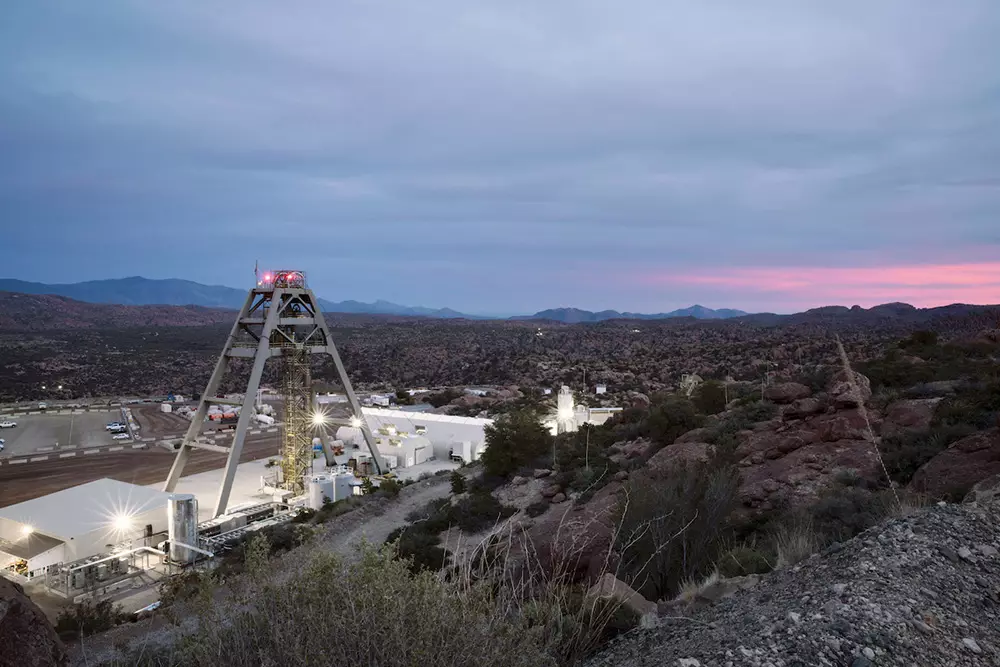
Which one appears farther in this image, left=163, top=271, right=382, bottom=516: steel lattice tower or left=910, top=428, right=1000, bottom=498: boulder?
left=163, top=271, right=382, bottom=516: steel lattice tower

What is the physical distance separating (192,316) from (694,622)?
15691cm

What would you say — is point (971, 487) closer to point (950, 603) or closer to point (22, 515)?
point (950, 603)

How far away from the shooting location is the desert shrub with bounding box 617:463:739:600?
23.0ft

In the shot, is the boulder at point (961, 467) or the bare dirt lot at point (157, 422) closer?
the boulder at point (961, 467)

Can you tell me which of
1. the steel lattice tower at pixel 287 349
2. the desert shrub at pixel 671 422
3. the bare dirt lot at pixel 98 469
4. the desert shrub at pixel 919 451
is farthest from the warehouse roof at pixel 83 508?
the desert shrub at pixel 919 451

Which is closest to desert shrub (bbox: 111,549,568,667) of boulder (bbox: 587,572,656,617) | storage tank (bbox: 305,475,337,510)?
boulder (bbox: 587,572,656,617)

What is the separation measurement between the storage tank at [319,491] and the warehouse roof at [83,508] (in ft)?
13.7

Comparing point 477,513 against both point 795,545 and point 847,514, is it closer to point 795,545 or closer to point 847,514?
point 847,514

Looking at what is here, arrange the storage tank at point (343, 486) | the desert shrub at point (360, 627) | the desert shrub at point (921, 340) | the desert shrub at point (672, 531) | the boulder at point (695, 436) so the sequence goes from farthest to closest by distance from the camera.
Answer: the desert shrub at point (921, 340), the storage tank at point (343, 486), the boulder at point (695, 436), the desert shrub at point (672, 531), the desert shrub at point (360, 627)

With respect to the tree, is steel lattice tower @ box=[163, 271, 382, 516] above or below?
above

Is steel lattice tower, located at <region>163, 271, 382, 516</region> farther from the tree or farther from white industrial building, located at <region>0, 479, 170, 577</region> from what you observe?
the tree

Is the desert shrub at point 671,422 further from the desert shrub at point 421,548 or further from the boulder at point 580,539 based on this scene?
the desert shrub at point 421,548

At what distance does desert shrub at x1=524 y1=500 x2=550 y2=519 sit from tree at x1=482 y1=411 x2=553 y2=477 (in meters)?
4.66

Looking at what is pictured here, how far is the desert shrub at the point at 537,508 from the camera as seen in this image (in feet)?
45.8
